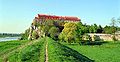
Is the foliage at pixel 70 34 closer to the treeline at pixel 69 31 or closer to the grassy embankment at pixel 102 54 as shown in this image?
the treeline at pixel 69 31

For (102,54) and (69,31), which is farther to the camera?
(69,31)

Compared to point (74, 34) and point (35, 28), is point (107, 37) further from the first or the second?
point (35, 28)

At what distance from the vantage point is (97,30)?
156 meters

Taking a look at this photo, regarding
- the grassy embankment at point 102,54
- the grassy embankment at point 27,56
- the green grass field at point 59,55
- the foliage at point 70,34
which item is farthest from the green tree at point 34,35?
the grassy embankment at point 27,56

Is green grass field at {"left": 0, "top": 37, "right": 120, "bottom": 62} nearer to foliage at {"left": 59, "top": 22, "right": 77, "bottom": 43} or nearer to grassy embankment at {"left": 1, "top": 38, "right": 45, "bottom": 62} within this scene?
grassy embankment at {"left": 1, "top": 38, "right": 45, "bottom": 62}

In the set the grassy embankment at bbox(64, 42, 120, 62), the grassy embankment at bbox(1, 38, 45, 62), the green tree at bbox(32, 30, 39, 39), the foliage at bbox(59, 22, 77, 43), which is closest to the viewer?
the grassy embankment at bbox(1, 38, 45, 62)

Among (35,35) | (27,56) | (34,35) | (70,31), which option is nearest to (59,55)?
(27,56)

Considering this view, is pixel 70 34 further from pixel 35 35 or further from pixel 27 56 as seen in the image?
pixel 35 35

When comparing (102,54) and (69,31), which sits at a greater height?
(69,31)

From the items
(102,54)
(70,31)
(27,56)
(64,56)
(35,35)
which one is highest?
(70,31)

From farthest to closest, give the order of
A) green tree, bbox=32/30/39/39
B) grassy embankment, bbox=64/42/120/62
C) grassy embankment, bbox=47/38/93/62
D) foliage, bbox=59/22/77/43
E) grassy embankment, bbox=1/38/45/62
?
green tree, bbox=32/30/39/39, foliage, bbox=59/22/77/43, grassy embankment, bbox=64/42/120/62, grassy embankment, bbox=1/38/45/62, grassy embankment, bbox=47/38/93/62

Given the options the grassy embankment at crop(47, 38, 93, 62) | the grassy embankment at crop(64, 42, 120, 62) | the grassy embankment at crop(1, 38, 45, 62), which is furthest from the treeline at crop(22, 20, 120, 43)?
the grassy embankment at crop(47, 38, 93, 62)

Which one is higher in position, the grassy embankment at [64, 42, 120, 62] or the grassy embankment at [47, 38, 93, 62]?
the grassy embankment at [47, 38, 93, 62]

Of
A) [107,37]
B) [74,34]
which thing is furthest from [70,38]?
[107,37]
